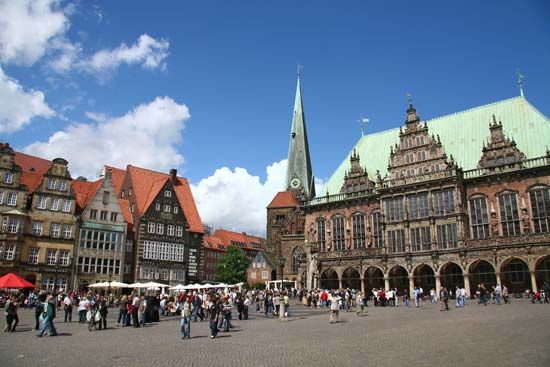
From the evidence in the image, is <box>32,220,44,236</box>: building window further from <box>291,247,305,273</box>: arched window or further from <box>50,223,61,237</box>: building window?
<box>291,247,305,273</box>: arched window

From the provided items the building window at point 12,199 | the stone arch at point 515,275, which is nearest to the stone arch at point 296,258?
the stone arch at point 515,275

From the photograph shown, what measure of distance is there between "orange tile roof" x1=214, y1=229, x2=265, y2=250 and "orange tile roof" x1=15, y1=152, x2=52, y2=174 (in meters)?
56.7

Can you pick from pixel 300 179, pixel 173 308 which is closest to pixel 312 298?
pixel 173 308

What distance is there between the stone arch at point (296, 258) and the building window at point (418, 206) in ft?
76.2

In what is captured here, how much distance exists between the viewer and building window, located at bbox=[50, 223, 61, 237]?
4475cm

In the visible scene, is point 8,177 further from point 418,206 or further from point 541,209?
point 541,209

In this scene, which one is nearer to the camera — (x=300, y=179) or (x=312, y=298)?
(x=312, y=298)

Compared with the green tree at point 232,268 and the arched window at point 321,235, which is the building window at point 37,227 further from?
the green tree at point 232,268

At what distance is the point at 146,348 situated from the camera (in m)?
13.9

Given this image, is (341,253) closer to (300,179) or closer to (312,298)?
(312,298)

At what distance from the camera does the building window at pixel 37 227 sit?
43594mm

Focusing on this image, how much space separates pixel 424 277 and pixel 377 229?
22.8 feet

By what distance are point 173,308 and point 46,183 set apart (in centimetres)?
2389

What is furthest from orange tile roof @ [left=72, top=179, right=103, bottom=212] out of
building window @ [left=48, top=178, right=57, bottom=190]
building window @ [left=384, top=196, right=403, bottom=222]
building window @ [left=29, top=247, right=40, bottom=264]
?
building window @ [left=384, top=196, right=403, bottom=222]
